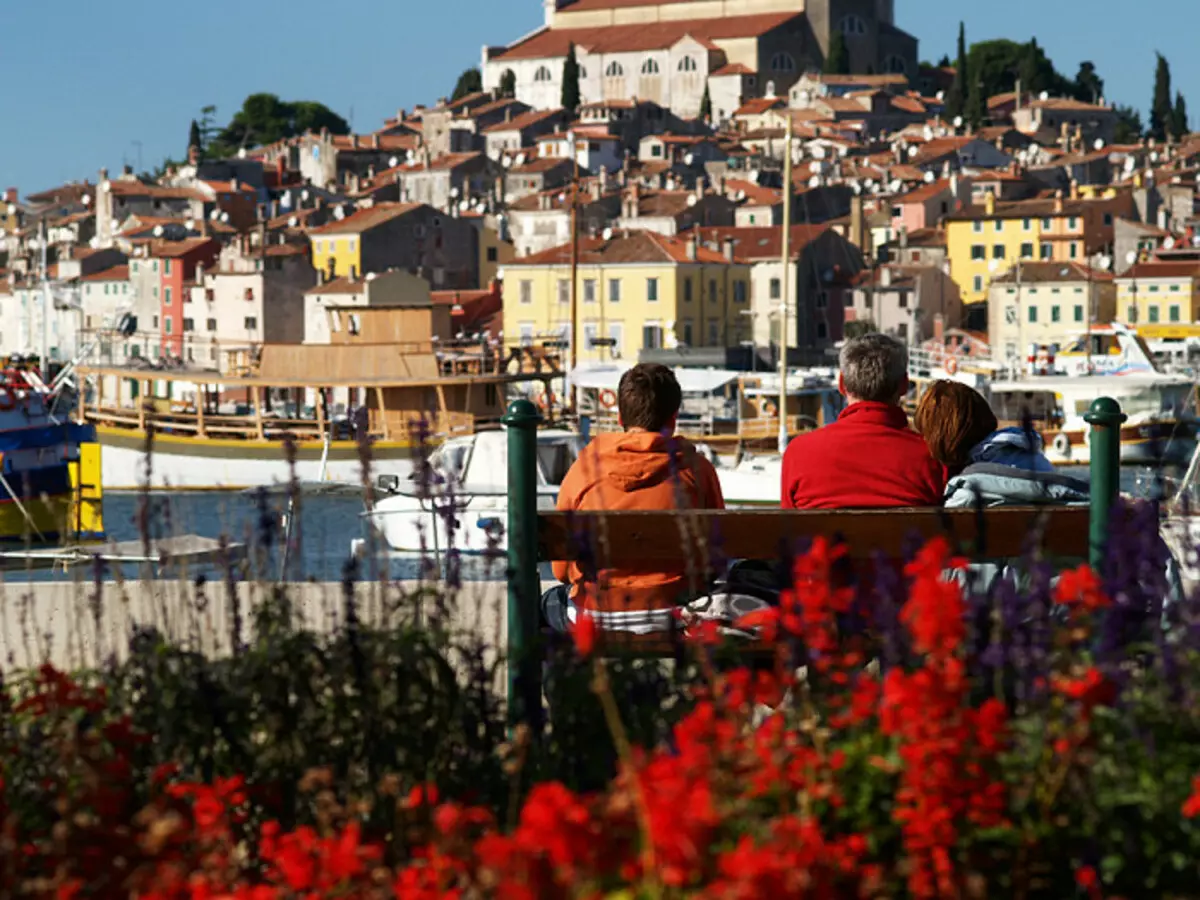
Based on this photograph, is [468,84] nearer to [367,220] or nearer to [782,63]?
[782,63]

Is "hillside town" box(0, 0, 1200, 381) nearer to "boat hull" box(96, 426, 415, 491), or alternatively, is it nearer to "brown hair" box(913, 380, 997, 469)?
"boat hull" box(96, 426, 415, 491)

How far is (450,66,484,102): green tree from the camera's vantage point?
Result: 137 m

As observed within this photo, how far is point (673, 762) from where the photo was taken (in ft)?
7.82

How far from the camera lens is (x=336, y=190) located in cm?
10538

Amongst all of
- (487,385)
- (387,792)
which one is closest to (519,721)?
(387,792)

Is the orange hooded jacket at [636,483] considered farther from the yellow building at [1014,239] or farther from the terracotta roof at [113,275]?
the terracotta roof at [113,275]

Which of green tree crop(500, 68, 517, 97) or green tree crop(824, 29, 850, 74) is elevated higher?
green tree crop(824, 29, 850, 74)

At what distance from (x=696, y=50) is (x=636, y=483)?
409 feet

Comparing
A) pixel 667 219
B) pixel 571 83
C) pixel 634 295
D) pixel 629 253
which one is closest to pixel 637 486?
pixel 634 295

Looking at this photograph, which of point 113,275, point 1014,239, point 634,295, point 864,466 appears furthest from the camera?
point 113,275

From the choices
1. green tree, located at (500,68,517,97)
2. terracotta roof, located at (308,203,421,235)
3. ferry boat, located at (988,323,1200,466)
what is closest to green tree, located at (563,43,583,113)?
green tree, located at (500,68,517,97)

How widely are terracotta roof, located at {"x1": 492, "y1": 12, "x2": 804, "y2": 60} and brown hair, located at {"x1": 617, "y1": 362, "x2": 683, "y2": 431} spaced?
125210 mm

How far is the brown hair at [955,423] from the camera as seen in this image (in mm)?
4465

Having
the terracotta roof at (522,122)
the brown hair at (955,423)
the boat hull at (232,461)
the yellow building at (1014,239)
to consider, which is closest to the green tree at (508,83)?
the terracotta roof at (522,122)
